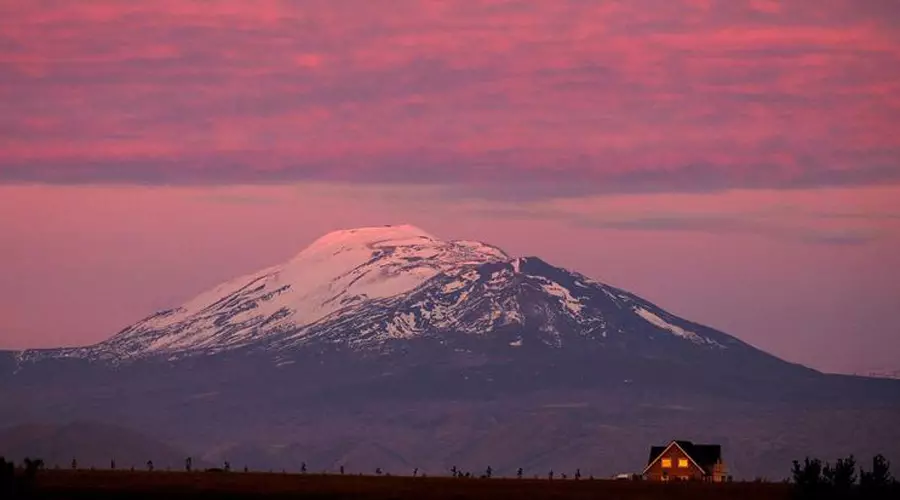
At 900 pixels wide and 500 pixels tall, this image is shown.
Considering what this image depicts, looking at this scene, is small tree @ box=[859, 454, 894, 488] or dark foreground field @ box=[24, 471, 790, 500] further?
dark foreground field @ box=[24, 471, 790, 500]

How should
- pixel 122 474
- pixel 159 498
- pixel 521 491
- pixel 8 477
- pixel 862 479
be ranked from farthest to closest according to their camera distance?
pixel 122 474, pixel 521 491, pixel 159 498, pixel 862 479, pixel 8 477

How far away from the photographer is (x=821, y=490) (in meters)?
158

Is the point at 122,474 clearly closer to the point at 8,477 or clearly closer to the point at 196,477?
the point at 196,477

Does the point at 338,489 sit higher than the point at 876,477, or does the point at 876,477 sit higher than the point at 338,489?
the point at 338,489

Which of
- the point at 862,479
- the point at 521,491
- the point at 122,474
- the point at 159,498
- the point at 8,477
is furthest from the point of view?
the point at 122,474

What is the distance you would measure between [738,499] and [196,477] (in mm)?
49825

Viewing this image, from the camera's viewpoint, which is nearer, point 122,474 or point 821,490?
point 821,490

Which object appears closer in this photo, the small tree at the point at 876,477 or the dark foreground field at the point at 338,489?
the small tree at the point at 876,477

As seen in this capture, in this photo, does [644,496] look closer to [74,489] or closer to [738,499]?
[738,499]

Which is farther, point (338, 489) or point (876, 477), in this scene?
point (338, 489)

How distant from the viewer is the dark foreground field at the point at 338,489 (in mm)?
177000

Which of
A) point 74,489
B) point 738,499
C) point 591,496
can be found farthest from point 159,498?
point 738,499

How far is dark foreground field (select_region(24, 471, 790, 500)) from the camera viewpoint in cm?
17700

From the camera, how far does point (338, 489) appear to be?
186 metres
